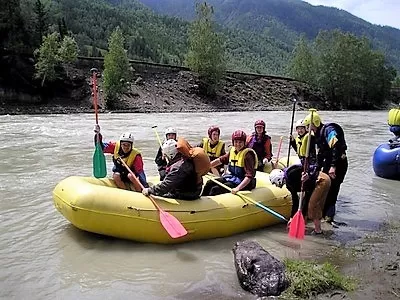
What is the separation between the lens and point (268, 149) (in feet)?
25.2

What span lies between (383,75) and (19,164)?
1718 inches

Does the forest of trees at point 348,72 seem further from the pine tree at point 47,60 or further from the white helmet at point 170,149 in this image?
the white helmet at point 170,149

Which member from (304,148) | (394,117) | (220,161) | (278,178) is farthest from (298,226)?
(394,117)

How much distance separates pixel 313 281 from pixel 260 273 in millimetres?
446

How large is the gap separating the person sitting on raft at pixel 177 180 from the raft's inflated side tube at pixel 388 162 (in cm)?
501

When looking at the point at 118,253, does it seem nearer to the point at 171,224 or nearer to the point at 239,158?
the point at 171,224

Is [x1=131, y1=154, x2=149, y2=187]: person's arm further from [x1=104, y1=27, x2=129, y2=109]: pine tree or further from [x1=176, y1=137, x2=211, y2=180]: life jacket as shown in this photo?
[x1=104, y1=27, x2=129, y2=109]: pine tree

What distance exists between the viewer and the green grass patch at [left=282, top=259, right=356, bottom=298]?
399 centimetres

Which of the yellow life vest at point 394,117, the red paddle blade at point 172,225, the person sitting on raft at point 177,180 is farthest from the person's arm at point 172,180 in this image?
the yellow life vest at point 394,117

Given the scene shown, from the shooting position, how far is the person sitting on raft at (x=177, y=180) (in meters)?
5.38

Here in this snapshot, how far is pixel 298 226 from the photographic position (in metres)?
5.54

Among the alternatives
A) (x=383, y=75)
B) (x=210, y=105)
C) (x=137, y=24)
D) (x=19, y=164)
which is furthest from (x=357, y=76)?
(x=137, y=24)

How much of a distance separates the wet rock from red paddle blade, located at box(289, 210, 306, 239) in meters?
1.05

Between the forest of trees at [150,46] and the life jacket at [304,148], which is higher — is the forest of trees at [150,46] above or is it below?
above
